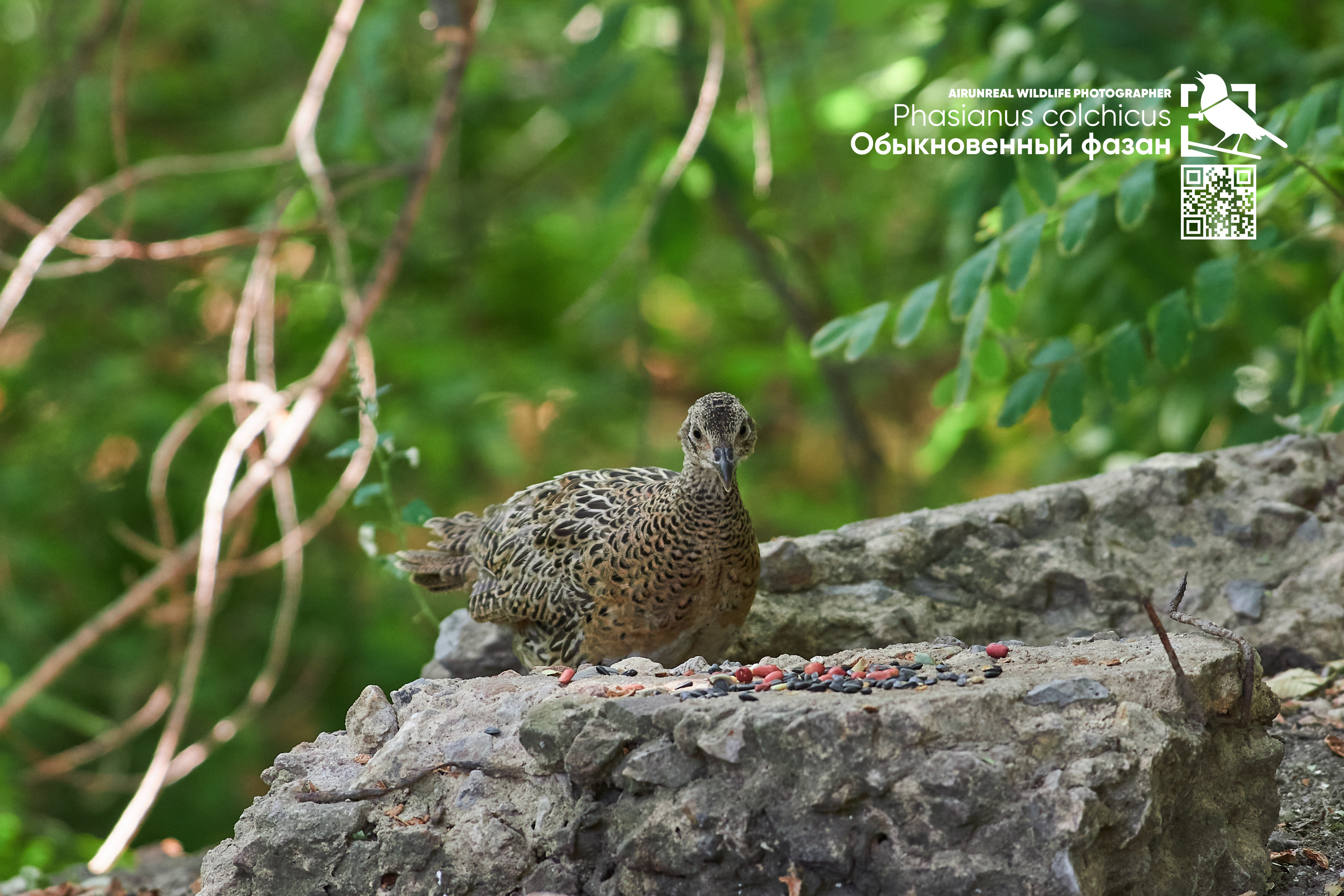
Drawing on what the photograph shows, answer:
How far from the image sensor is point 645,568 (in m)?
3.47

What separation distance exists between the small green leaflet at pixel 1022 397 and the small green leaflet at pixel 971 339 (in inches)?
6.9

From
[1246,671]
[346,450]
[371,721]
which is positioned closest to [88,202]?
[346,450]

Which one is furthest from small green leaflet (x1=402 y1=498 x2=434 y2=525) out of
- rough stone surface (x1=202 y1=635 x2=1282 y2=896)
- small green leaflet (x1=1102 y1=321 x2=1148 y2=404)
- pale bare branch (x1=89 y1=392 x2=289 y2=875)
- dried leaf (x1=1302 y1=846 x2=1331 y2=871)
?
dried leaf (x1=1302 y1=846 x2=1331 y2=871)

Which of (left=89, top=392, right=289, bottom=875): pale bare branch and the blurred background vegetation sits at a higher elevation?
the blurred background vegetation

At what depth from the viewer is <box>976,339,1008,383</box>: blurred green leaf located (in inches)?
172

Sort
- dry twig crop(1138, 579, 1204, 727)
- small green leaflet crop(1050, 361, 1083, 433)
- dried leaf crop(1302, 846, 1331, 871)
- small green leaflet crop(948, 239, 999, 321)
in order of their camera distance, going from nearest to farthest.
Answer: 1. dry twig crop(1138, 579, 1204, 727)
2. dried leaf crop(1302, 846, 1331, 871)
3. small green leaflet crop(948, 239, 999, 321)
4. small green leaflet crop(1050, 361, 1083, 433)

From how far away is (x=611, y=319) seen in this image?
7.85 m

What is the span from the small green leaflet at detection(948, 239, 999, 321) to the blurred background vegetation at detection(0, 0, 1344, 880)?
630 millimetres

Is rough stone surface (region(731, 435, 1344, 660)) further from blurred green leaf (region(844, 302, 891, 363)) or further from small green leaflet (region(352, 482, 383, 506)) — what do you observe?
small green leaflet (region(352, 482, 383, 506))

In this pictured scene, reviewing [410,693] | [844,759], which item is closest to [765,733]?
[844,759]

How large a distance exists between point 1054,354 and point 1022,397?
176 millimetres

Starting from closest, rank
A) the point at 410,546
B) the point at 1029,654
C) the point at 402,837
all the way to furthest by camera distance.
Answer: the point at 402,837
the point at 1029,654
the point at 410,546

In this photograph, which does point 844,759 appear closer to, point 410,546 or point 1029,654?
point 1029,654

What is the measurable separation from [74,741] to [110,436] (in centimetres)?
206
